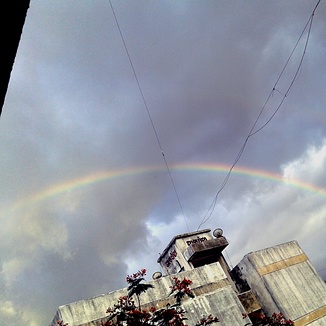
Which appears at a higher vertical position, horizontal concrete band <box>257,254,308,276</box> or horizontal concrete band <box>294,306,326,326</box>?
horizontal concrete band <box>257,254,308,276</box>

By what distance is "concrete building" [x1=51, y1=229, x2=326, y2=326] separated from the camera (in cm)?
1131

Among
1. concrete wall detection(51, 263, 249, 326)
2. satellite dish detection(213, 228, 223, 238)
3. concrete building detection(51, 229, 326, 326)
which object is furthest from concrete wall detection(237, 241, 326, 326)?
satellite dish detection(213, 228, 223, 238)

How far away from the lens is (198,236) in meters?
27.1

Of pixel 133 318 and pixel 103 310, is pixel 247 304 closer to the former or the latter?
pixel 103 310

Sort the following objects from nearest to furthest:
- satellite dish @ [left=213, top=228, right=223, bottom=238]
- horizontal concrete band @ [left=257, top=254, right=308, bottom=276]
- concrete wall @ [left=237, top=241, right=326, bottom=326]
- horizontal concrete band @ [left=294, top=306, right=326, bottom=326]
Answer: horizontal concrete band @ [left=294, top=306, right=326, bottom=326]
concrete wall @ [left=237, top=241, right=326, bottom=326]
horizontal concrete band @ [left=257, top=254, right=308, bottom=276]
satellite dish @ [left=213, top=228, right=223, bottom=238]

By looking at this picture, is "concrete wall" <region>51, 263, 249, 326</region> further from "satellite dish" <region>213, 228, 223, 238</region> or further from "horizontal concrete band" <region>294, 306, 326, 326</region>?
"satellite dish" <region>213, 228, 223, 238</region>

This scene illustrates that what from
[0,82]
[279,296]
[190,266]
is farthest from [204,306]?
[0,82]

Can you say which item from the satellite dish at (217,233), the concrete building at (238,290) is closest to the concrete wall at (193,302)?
the concrete building at (238,290)

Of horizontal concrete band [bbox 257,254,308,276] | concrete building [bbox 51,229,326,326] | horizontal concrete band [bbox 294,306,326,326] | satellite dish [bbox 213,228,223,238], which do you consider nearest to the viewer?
concrete building [bbox 51,229,326,326]

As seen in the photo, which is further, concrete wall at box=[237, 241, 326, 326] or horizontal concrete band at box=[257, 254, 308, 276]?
horizontal concrete band at box=[257, 254, 308, 276]

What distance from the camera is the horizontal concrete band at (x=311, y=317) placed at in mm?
15289

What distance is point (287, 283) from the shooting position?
1722 centimetres

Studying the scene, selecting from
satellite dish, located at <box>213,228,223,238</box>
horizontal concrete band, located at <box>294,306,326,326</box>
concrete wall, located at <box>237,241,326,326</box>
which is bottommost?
horizontal concrete band, located at <box>294,306,326,326</box>

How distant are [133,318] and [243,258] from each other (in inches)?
616
